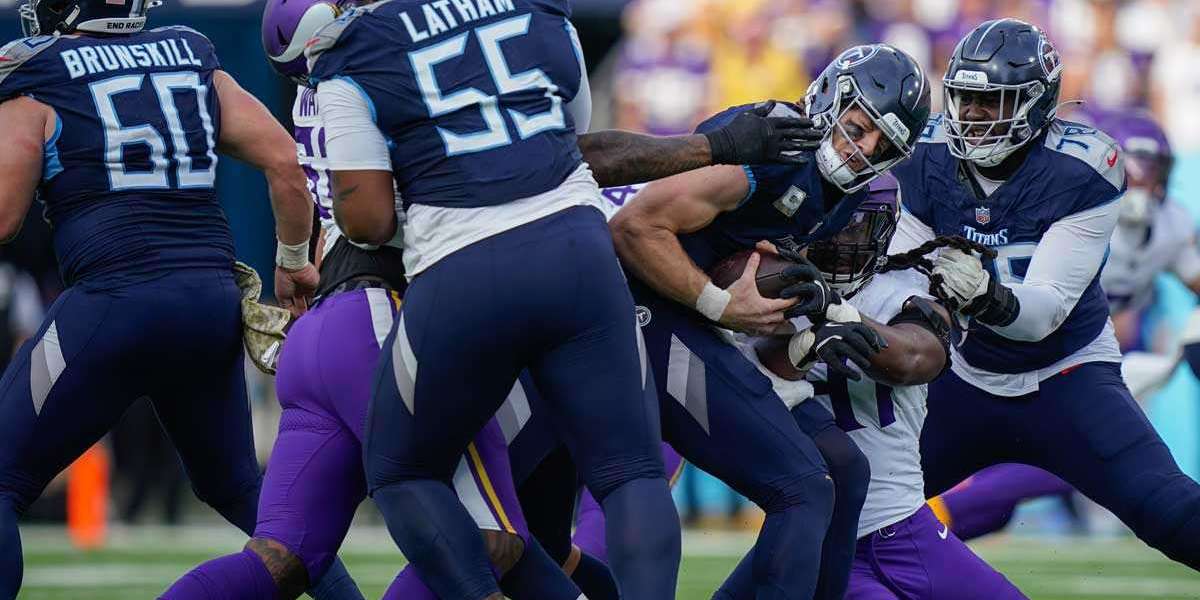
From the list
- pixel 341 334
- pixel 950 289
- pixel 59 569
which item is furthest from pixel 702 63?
pixel 341 334

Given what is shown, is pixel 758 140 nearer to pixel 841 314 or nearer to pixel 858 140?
pixel 858 140

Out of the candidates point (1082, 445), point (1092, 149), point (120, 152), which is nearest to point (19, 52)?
point (120, 152)

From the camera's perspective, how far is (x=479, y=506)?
154 inches

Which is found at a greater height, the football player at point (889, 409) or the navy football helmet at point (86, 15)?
the navy football helmet at point (86, 15)

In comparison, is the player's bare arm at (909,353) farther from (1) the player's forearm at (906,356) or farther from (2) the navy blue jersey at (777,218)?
(2) the navy blue jersey at (777,218)

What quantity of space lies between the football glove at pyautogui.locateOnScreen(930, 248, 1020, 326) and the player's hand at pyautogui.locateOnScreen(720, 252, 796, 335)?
23.9 inches

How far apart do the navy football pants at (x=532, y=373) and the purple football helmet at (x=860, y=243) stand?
3.12 ft

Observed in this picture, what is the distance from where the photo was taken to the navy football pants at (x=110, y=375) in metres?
4.40

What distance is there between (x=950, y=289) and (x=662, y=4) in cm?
620

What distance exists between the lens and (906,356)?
14.3ft

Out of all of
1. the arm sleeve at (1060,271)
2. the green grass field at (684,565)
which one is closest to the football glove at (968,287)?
the arm sleeve at (1060,271)

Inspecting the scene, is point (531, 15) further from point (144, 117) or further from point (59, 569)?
point (59, 569)

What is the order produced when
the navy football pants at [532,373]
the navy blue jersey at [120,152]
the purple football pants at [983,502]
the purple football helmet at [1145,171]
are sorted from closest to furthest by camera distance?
the navy football pants at [532,373] → the navy blue jersey at [120,152] → the purple football pants at [983,502] → the purple football helmet at [1145,171]

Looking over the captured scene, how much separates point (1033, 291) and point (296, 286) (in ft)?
6.73
